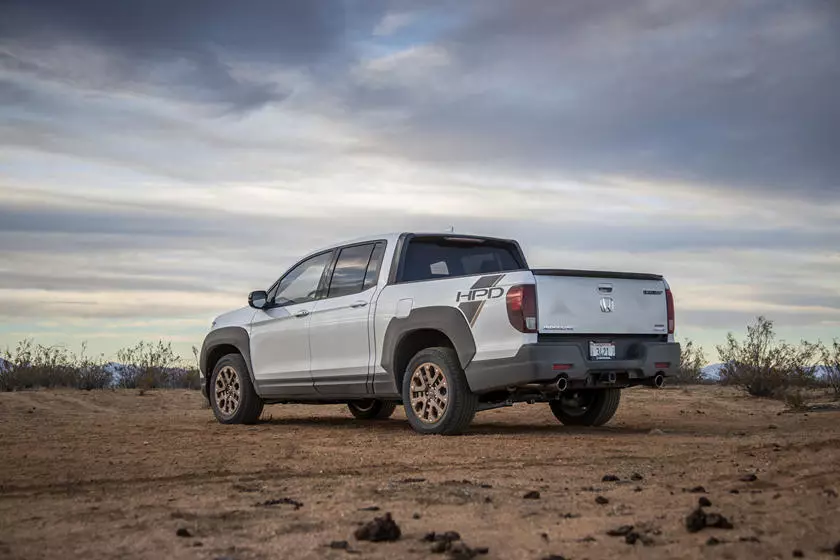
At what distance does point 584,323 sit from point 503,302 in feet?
2.78

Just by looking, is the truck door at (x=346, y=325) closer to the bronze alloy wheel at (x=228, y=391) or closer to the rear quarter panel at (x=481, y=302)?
the rear quarter panel at (x=481, y=302)

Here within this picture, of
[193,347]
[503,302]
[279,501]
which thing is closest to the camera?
[279,501]

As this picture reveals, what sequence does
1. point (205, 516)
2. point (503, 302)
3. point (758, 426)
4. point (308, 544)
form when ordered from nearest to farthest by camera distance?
1. point (308, 544)
2. point (205, 516)
3. point (503, 302)
4. point (758, 426)

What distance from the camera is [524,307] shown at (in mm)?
8969

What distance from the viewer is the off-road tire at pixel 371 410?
13227mm

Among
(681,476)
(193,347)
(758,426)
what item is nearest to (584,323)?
(681,476)

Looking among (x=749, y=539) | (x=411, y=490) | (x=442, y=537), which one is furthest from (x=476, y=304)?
(x=749, y=539)

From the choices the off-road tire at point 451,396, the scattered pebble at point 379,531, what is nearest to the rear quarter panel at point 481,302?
the off-road tire at point 451,396

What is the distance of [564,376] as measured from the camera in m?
9.17

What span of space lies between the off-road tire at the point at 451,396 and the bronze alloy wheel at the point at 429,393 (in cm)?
4

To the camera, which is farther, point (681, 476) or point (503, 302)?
point (503, 302)

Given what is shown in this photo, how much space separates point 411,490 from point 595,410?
214 inches

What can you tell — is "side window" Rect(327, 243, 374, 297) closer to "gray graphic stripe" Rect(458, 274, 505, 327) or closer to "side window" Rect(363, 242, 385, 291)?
"side window" Rect(363, 242, 385, 291)

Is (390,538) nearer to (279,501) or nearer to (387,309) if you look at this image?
(279,501)
